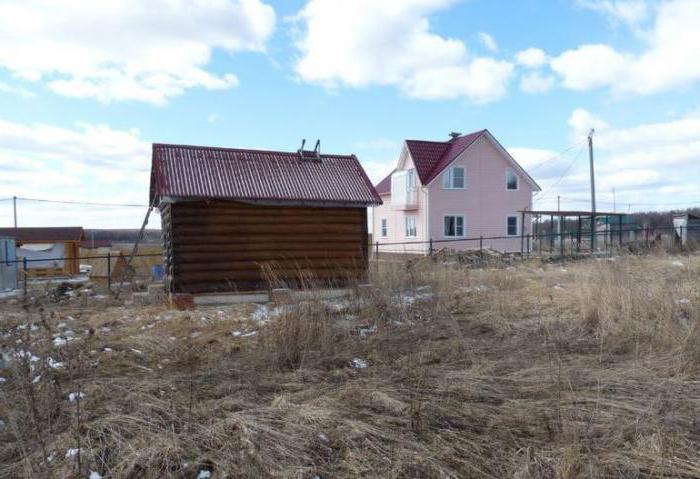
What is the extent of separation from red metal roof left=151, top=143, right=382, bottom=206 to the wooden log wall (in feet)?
1.15

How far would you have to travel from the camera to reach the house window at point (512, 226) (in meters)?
31.7

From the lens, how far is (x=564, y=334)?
741 cm

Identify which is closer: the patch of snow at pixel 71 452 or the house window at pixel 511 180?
the patch of snow at pixel 71 452

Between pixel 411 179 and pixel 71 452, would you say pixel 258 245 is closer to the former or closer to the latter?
pixel 71 452

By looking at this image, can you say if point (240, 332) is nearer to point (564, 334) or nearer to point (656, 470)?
point (564, 334)

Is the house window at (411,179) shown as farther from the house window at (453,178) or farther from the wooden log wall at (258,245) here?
the wooden log wall at (258,245)

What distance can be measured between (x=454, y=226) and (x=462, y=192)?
1963 millimetres

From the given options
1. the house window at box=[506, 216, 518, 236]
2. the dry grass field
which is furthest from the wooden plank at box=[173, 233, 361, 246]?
the house window at box=[506, 216, 518, 236]

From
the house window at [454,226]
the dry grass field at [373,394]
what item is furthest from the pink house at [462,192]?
the dry grass field at [373,394]

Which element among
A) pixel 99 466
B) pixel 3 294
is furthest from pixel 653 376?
pixel 3 294

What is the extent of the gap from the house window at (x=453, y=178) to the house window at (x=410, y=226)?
9.14 feet

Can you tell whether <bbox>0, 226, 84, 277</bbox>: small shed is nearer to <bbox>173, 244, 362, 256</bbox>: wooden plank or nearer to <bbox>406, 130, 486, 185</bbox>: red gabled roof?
<bbox>173, 244, 362, 256</bbox>: wooden plank

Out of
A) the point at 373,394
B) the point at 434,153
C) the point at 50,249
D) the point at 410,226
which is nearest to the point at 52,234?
the point at 50,249

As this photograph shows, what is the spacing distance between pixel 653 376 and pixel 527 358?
134 cm
